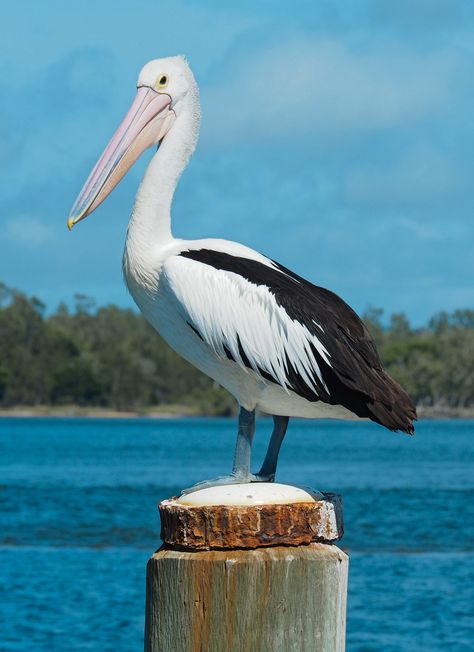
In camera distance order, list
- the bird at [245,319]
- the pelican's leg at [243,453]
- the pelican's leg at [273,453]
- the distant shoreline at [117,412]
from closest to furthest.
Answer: the pelican's leg at [243,453], the pelican's leg at [273,453], the bird at [245,319], the distant shoreline at [117,412]

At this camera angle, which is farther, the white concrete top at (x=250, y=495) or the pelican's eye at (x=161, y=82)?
the pelican's eye at (x=161, y=82)

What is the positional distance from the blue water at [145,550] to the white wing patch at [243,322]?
7.99 m

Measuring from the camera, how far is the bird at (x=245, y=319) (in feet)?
12.1

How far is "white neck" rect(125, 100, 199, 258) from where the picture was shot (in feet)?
12.7

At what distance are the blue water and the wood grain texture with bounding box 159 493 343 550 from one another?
866 cm

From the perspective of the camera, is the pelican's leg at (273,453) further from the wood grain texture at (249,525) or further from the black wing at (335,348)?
the wood grain texture at (249,525)

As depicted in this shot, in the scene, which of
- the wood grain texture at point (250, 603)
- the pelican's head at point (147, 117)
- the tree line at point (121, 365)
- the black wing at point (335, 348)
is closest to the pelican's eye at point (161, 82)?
the pelican's head at point (147, 117)

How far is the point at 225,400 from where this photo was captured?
388 feet

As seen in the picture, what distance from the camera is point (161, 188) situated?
13.0 ft

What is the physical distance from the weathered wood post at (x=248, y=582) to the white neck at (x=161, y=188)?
116cm

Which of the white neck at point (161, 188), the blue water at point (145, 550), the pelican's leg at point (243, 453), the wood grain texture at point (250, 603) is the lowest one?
the blue water at point (145, 550)

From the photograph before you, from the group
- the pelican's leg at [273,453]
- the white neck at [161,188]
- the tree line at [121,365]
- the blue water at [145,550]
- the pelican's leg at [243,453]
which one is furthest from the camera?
the tree line at [121,365]

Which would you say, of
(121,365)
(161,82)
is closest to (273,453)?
(161,82)

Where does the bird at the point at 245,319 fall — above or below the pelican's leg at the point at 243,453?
above
